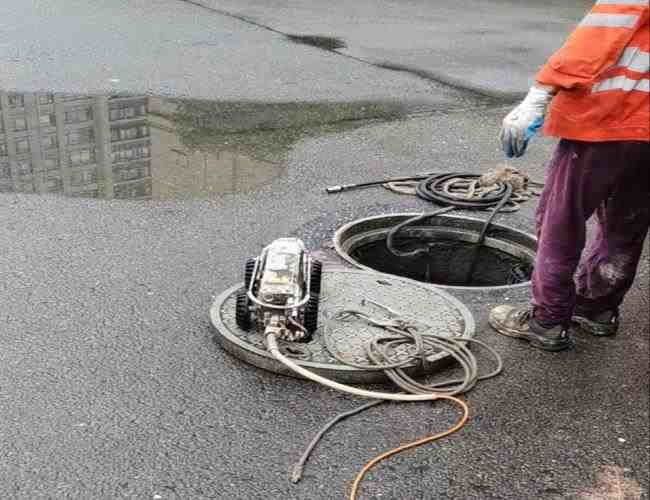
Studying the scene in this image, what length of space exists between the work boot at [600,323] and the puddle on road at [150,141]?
2.53 metres

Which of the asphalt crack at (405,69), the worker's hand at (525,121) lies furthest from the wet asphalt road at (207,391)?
the asphalt crack at (405,69)

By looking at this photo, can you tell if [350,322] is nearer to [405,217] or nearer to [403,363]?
[403,363]

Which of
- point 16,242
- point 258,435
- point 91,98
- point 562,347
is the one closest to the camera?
point 258,435

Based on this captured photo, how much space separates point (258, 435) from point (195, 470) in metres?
0.30

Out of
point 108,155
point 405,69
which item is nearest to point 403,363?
point 108,155

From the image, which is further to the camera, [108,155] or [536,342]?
[108,155]

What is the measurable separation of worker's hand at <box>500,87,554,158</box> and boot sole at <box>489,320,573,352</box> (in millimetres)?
906

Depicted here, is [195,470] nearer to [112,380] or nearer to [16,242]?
[112,380]

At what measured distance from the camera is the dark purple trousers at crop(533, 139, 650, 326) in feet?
10.7

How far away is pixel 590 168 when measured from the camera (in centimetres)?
326

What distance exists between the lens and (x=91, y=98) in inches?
288

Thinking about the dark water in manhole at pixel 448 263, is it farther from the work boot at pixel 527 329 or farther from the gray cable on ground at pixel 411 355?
the gray cable on ground at pixel 411 355

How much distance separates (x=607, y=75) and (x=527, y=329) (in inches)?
50.1

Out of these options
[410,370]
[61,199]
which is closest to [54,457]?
[410,370]
